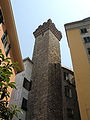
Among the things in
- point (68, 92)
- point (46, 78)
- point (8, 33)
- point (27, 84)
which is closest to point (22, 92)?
point (27, 84)

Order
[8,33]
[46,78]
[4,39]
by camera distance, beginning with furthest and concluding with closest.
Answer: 1. [46,78]
2. [8,33]
3. [4,39]

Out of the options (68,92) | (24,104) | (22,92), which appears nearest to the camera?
(24,104)

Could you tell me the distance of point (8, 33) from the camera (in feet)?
41.2

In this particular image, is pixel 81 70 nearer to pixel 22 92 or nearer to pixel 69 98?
pixel 69 98

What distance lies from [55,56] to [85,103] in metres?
13.6

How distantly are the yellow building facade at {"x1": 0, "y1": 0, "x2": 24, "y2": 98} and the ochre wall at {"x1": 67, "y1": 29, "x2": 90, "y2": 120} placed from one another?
6929mm

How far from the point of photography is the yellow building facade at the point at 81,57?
593 inches

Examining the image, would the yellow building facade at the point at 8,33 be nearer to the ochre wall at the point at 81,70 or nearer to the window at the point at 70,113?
the ochre wall at the point at 81,70

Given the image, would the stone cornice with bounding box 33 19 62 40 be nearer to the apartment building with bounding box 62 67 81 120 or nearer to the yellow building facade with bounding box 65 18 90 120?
the yellow building facade with bounding box 65 18 90 120

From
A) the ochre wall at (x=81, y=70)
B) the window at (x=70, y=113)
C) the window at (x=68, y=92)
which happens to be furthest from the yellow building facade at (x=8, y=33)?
the window at (x=68, y=92)

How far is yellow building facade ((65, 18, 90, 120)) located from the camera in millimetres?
15070

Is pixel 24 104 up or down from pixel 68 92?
down

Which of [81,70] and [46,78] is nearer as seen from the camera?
[81,70]

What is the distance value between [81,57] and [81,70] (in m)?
1.98
